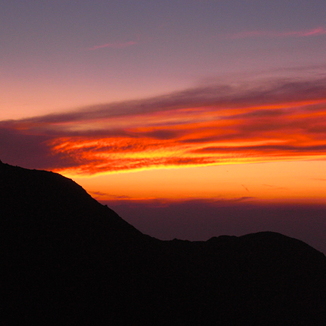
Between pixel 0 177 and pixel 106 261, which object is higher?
pixel 0 177

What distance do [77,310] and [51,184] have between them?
1018 inches

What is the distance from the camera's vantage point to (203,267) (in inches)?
3297

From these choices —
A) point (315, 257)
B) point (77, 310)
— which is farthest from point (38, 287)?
point (315, 257)

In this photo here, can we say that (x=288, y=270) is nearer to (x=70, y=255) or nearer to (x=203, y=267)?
(x=203, y=267)

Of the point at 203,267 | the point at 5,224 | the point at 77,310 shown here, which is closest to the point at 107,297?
the point at 77,310

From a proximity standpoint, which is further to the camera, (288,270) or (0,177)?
(288,270)

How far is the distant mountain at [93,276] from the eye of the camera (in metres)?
43.6

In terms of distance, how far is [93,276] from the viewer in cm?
4931

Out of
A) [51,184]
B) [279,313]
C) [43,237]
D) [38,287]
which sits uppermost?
[51,184]

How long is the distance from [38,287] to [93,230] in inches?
649

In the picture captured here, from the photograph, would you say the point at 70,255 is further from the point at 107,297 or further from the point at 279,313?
the point at 279,313

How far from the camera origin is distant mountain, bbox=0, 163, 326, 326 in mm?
43562

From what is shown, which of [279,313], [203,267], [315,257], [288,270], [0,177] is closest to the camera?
[0,177]

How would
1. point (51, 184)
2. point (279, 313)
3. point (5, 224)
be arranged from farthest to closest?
point (279, 313), point (51, 184), point (5, 224)
